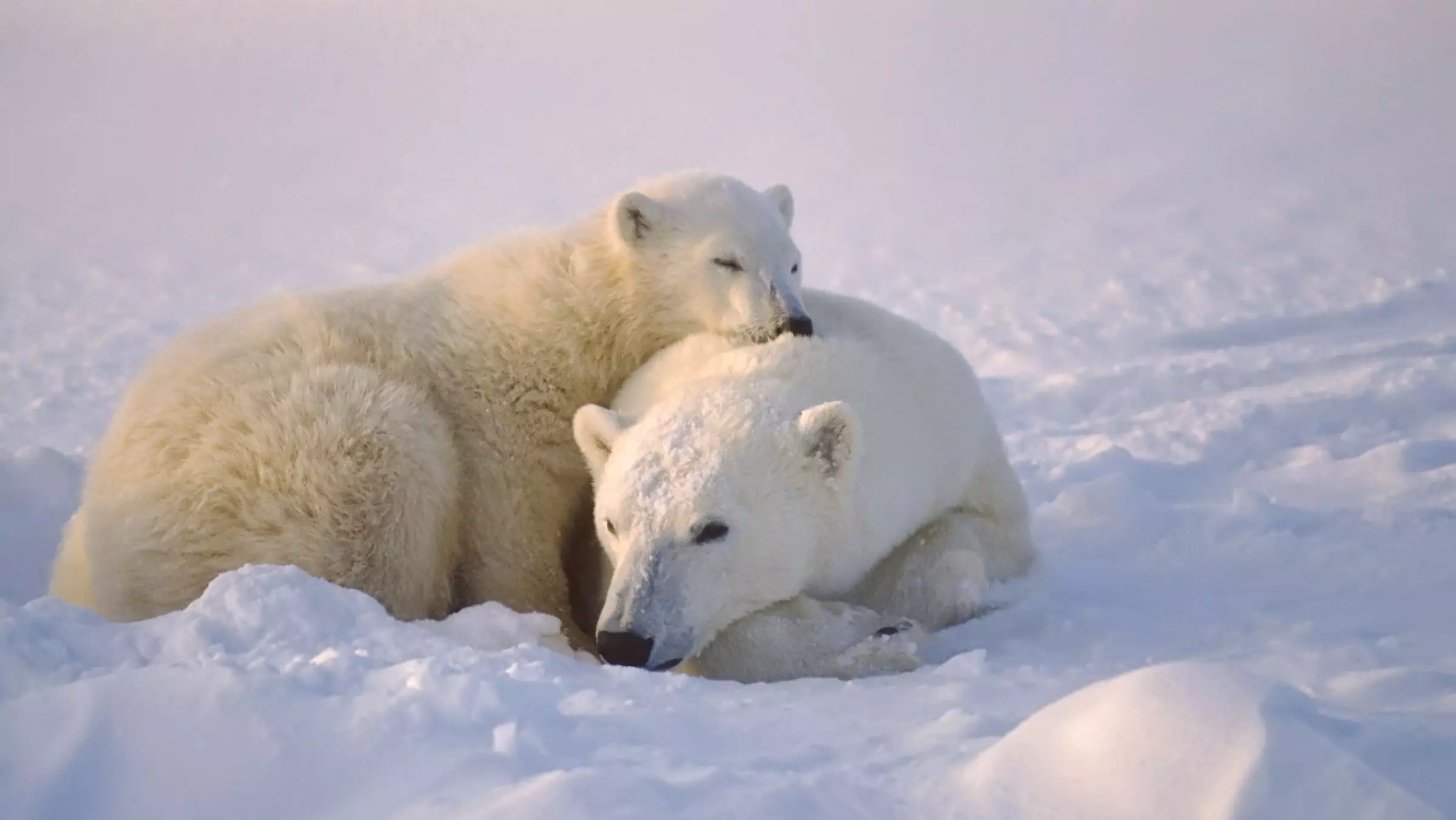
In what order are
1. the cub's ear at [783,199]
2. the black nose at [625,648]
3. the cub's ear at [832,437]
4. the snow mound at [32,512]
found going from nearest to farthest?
1. the black nose at [625,648]
2. the cub's ear at [832,437]
3. the snow mound at [32,512]
4. the cub's ear at [783,199]

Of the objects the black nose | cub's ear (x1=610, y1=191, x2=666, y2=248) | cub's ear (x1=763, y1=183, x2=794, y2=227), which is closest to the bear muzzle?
the black nose

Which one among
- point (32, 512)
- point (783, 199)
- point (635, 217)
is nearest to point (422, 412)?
point (635, 217)

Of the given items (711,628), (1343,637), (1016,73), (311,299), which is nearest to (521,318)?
(311,299)

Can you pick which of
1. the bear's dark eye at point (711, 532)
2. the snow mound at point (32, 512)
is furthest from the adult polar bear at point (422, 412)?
the bear's dark eye at point (711, 532)

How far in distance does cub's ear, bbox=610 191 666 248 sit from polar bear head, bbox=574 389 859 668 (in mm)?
1113

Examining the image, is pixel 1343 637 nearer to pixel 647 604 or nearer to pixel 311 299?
pixel 647 604

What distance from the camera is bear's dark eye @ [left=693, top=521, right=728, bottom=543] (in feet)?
11.0

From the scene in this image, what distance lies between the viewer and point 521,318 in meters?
4.48

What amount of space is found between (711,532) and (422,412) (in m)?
1.22

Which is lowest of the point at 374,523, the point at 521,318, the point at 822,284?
the point at 822,284

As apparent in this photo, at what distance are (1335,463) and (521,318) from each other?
3.76m

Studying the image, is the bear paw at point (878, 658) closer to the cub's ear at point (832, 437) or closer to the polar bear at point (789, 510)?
the polar bear at point (789, 510)

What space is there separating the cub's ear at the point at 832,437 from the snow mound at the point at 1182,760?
5.31 ft

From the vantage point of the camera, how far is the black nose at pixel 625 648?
10.3 feet
